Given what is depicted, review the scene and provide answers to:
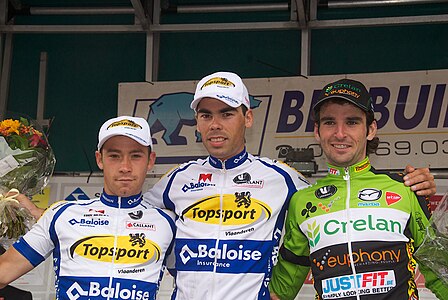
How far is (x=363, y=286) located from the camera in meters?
2.47

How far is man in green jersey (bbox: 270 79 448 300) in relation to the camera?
2479 mm

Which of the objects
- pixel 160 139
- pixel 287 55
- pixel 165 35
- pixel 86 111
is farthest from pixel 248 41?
pixel 86 111

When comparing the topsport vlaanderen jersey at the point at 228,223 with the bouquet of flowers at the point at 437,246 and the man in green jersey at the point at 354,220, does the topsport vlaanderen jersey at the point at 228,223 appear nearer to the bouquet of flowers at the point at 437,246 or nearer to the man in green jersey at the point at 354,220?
the man in green jersey at the point at 354,220

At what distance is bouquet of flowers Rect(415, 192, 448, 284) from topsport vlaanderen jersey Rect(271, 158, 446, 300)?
114 millimetres

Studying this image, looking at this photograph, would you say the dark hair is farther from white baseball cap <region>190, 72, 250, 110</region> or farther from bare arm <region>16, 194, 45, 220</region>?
bare arm <region>16, 194, 45, 220</region>

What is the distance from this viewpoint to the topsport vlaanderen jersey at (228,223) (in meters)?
2.65

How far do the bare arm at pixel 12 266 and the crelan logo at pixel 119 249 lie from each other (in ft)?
0.60

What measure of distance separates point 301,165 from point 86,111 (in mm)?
2031

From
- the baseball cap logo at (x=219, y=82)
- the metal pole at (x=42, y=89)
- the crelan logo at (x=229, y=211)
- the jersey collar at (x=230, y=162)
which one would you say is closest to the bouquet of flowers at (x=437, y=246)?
the crelan logo at (x=229, y=211)

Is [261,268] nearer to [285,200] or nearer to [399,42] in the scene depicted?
[285,200]

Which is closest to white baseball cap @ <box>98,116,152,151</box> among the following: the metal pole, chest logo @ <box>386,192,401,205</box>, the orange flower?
the orange flower

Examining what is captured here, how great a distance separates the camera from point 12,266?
2.64 m

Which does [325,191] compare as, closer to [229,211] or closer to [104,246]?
[229,211]

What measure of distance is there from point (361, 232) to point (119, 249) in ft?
2.97
